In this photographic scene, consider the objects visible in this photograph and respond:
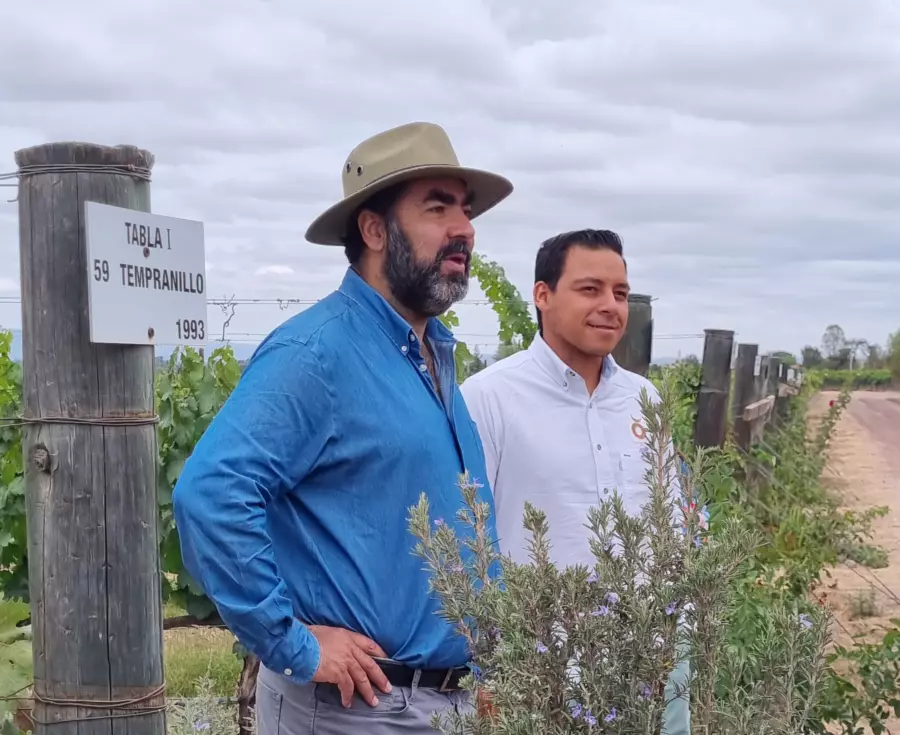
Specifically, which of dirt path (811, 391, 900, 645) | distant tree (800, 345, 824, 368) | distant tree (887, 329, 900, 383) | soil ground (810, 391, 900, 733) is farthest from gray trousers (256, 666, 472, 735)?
distant tree (887, 329, 900, 383)

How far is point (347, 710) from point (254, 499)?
1.56 ft

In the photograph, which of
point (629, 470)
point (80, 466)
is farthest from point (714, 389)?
point (80, 466)

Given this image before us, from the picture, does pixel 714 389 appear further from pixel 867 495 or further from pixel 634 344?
pixel 867 495

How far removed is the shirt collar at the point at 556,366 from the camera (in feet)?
10.1

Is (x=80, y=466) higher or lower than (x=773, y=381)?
lower

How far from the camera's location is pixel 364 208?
2525 millimetres

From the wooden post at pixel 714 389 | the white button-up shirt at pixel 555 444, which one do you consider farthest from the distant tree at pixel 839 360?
the white button-up shirt at pixel 555 444

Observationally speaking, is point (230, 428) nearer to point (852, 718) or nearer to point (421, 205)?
point (421, 205)

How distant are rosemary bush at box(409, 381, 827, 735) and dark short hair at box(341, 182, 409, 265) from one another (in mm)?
988

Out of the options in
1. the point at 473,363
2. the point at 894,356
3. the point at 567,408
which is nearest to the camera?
the point at 567,408

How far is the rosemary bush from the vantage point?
1.55m

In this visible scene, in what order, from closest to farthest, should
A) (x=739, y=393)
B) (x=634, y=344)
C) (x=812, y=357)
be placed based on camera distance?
(x=634, y=344), (x=739, y=393), (x=812, y=357)

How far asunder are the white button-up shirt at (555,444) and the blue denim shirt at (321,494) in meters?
0.58

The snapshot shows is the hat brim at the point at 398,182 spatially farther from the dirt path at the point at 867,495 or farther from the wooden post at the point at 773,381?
the wooden post at the point at 773,381
